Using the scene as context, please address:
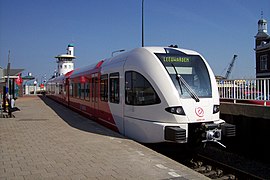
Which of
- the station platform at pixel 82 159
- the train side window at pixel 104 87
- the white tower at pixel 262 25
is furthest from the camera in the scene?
the white tower at pixel 262 25

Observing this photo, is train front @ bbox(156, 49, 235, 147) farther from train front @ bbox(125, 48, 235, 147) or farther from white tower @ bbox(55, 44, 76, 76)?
white tower @ bbox(55, 44, 76, 76)

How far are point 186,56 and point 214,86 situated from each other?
119 cm

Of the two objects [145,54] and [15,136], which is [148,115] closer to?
[145,54]

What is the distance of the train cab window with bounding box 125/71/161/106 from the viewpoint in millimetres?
7582

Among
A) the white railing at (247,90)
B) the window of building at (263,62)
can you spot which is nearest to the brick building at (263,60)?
the window of building at (263,62)

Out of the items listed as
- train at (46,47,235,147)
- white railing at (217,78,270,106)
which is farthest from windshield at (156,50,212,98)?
white railing at (217,78,270,106)

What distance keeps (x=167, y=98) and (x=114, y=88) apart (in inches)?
112

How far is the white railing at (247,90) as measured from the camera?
9289mm

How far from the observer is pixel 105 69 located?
35.6 ft

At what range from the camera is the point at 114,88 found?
960cm

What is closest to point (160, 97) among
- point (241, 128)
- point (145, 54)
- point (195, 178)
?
point (145, 54)

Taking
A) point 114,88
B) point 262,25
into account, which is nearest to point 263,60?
point 262,25

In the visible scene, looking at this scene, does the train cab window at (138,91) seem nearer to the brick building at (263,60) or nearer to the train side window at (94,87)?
the train side window at (94,87)

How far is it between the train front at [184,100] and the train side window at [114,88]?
182cm
